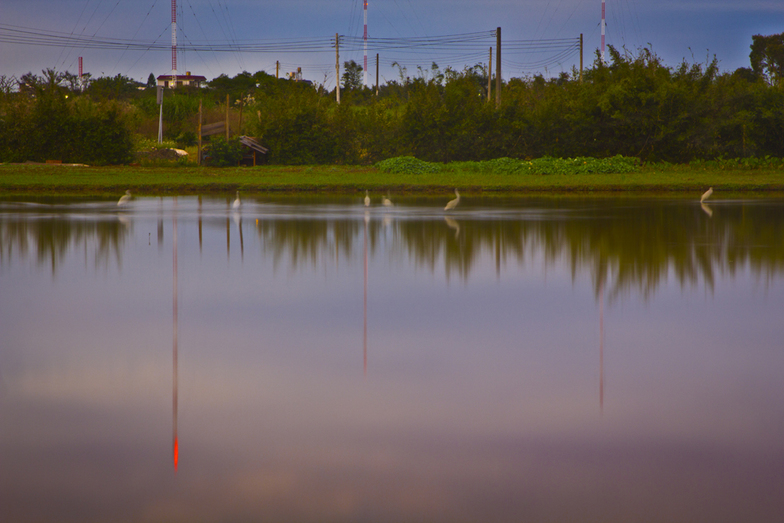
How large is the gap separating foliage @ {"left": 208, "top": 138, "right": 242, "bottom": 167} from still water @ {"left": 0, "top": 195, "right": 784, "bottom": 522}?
24.8 meters

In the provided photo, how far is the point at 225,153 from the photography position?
3612 cm

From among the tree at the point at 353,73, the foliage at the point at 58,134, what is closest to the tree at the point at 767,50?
the tree at the point at 353,73

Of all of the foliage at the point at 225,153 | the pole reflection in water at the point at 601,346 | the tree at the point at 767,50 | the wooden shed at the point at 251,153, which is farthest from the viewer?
the tree at the point at 767,50

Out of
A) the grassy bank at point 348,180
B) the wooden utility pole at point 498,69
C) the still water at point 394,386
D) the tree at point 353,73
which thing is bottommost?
the still water at point 394,386

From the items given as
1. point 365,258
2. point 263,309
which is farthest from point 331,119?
point 263,309

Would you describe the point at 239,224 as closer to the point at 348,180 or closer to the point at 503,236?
the point at 503,236

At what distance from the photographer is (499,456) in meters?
4.28

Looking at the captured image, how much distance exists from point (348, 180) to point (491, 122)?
8775mm

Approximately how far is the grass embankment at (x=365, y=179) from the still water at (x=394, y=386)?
16.9 metres

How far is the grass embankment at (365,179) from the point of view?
2822 cm

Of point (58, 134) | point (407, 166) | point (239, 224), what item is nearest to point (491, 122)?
point (407, 166)

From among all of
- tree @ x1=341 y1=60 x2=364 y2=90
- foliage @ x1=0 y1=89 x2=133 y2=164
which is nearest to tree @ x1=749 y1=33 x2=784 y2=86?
tree @ x1=341 y1=60 x2=364 y2=90

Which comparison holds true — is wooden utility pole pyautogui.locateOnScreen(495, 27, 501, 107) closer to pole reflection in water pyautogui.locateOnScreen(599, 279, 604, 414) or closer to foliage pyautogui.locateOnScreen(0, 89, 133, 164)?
foliage pyautogui.locateOnScreen(0, 89, 133, 164)

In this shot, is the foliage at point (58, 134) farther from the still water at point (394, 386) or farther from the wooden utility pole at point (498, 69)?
the still water at point (394, 386)
